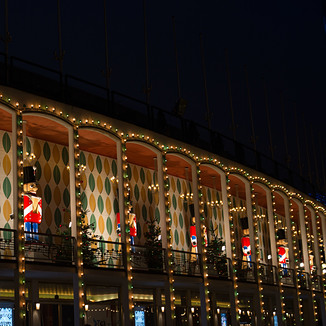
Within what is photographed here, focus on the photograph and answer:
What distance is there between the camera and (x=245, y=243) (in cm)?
3156

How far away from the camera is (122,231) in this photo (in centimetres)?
2242

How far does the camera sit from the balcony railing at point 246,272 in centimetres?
2905

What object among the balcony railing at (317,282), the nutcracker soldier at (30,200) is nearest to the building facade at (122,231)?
the nutcracker soldier at (30,200)

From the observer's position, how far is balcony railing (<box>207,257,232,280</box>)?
2726 centimetres

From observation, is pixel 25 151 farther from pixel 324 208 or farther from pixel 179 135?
pixel 324 208

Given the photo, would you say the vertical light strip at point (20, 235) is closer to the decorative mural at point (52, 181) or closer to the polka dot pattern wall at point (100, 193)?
the decorative mural at point (52, 181)

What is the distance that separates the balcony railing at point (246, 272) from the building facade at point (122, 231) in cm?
7

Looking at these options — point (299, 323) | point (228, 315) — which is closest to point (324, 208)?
point (299, 323)

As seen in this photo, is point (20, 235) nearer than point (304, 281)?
Yes

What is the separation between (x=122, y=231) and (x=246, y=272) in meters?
8.79

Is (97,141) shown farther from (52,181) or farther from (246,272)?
(246,272)

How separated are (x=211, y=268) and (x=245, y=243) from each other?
15.2 ft

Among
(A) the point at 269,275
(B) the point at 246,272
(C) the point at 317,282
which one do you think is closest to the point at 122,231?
(B) the point at 246,272

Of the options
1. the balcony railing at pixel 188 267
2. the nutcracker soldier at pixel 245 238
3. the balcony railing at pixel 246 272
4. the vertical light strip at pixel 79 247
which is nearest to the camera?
the vertical light strip at pixel 79 247
